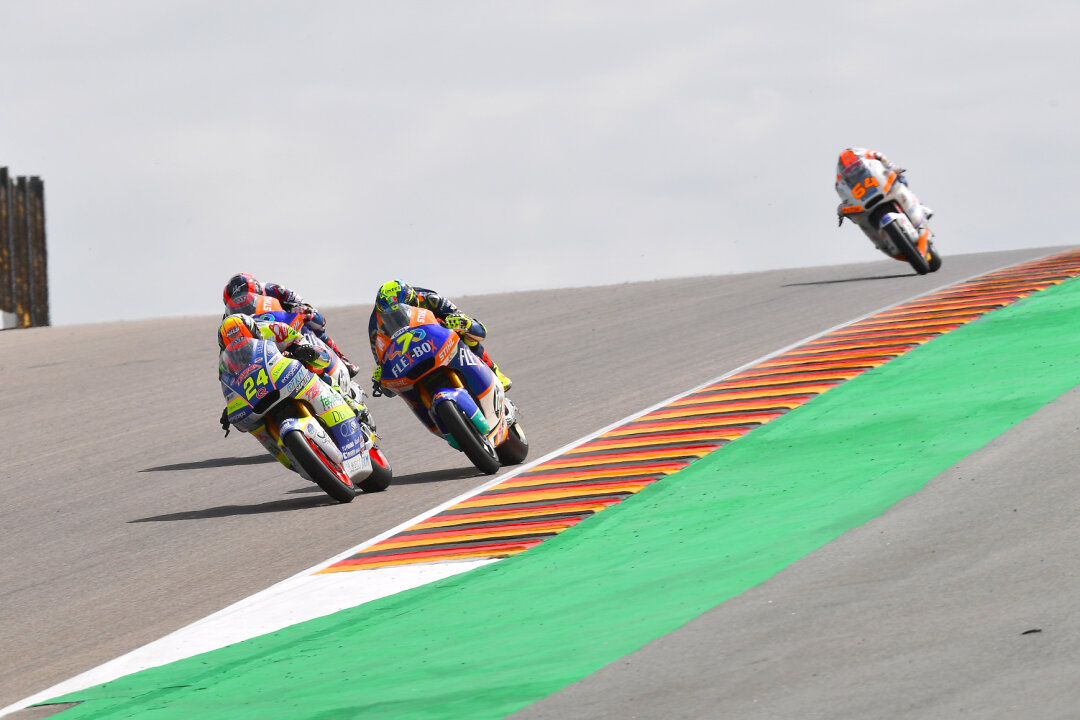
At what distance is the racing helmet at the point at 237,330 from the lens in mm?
11375

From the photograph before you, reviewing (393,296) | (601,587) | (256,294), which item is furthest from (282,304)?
(601,587)

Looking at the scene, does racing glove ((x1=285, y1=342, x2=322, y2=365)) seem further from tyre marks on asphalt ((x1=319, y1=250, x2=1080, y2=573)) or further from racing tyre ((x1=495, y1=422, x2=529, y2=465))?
tyre marks on asphalt ((x1=319, y1=250, x2=1080, y2=573))

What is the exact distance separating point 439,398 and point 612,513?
2.13m

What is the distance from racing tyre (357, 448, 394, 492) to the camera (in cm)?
1142

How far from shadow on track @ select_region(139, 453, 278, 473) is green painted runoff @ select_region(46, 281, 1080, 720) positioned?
16.1 feet

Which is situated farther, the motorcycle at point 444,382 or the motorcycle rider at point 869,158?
the motorcycle rider at point 869,158

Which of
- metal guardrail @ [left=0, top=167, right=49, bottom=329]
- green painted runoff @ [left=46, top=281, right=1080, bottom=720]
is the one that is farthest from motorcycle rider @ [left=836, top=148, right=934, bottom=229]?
metal guardrail @ [left=0, top=167, right=49, bottom=329]

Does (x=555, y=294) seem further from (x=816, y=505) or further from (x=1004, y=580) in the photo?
(x=1004, y=580)

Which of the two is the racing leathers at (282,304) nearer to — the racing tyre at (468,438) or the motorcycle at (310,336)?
the motorcycle at (310,336)

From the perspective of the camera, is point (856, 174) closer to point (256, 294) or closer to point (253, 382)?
point (256, 294)

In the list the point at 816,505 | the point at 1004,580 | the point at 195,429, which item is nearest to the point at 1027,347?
the point at 816,505

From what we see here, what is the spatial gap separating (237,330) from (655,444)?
11.0 ft

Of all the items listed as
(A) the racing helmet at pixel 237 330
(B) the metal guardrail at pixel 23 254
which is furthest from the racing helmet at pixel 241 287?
(B) the metal guardrail at pixel 23 254

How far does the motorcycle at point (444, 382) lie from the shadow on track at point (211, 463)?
8.43 ft
